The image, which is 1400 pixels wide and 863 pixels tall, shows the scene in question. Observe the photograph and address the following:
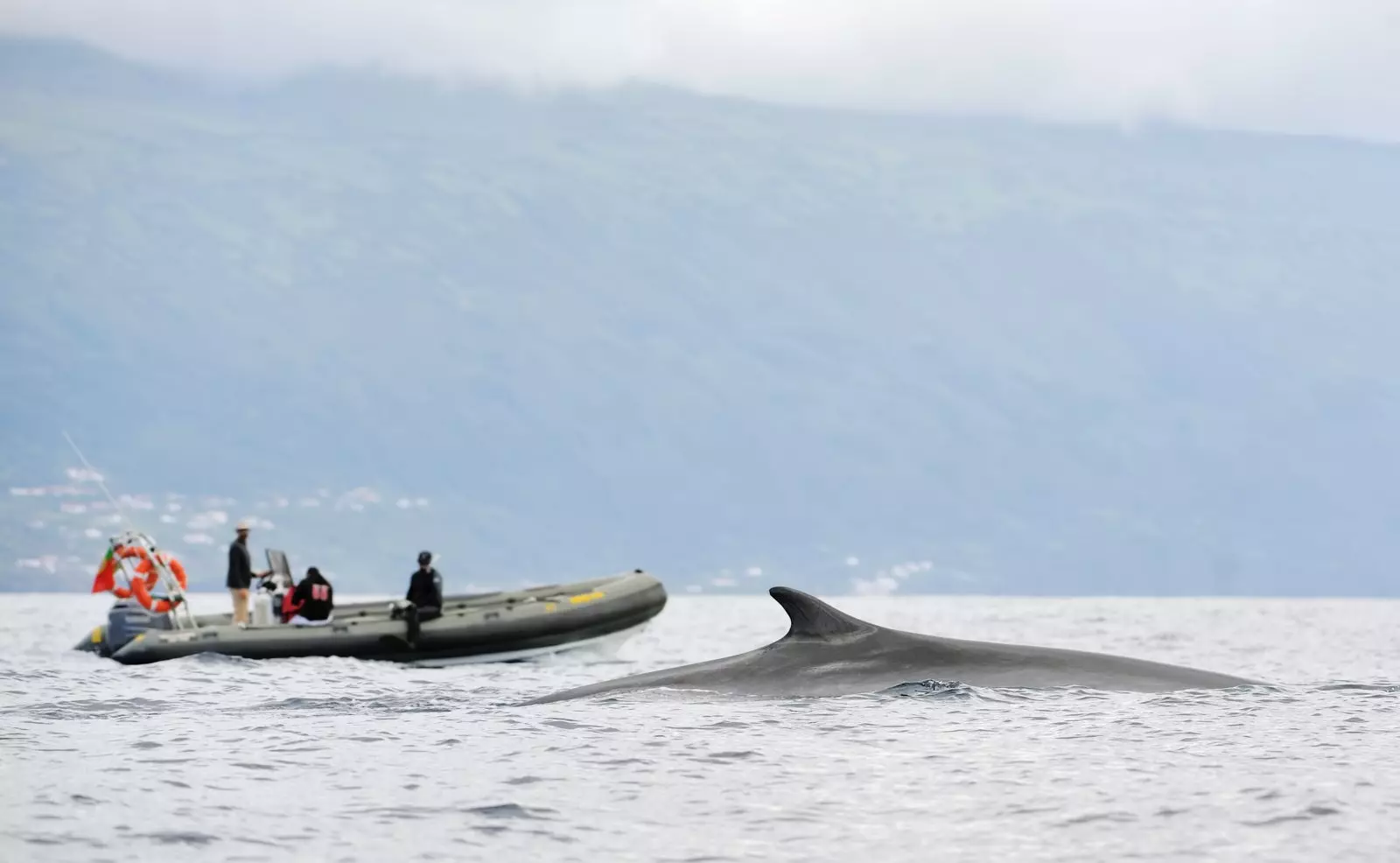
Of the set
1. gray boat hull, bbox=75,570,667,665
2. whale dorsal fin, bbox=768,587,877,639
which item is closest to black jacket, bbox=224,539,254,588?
gray boat hull, bbox=75,570,667,665

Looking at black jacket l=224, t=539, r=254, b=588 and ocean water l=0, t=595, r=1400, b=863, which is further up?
black jacket l=224, t=539, r=254, b=588

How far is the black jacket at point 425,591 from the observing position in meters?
28.5

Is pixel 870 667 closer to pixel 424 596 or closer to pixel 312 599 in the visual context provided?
pixel 424 596

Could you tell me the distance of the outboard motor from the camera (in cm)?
2989

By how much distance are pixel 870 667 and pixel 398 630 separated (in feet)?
41.3

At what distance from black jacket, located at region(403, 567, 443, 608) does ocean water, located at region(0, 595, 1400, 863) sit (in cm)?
674

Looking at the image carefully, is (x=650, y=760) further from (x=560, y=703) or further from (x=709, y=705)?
(x=560, y=703)

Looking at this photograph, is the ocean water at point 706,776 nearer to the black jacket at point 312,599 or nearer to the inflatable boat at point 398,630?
the inflatable boat at point 398,630

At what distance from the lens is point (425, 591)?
2859 centimetres

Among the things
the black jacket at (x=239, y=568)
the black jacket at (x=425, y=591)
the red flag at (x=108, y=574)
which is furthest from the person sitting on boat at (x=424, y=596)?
the red flag at (x=108, y=574)

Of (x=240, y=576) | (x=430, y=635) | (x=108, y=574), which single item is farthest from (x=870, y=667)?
(x=108, y=574)

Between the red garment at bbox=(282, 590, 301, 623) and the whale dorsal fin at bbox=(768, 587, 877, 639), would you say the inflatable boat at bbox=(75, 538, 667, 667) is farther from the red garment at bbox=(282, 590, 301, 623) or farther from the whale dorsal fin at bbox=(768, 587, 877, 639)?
the whale dorsal fin at bbox=(768, 587, 877, 639)

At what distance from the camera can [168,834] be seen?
1155 cm

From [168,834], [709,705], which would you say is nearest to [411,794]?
[168,834]
